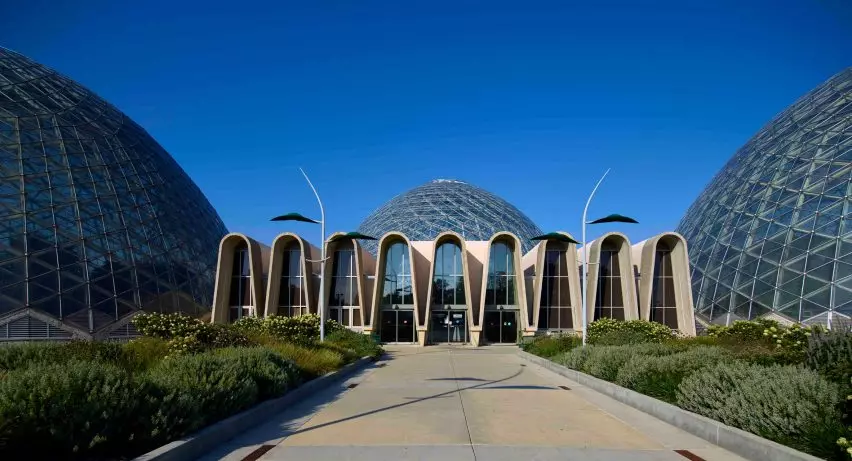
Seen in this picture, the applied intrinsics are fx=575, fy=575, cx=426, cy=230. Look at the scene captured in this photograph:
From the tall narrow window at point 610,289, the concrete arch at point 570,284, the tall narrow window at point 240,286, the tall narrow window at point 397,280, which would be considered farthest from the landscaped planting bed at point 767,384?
the tall narrow window at point 240,286

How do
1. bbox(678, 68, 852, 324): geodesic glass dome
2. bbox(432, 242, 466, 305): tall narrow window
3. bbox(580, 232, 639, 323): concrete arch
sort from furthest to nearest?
bbox(432, 242, 466, 305): tall narrow window < bbox(580, 232, 639, 323): concrete arch < bbox(678, 68, 852, 324): geodesic glass dome

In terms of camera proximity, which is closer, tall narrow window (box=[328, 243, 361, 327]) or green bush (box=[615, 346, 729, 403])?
green bush (box=[615, 346, 729, 403])

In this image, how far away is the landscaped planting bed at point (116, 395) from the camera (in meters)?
6.29

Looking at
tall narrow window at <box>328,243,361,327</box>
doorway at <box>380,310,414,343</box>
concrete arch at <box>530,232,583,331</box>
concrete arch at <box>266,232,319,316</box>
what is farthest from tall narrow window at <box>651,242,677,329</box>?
concrete arch at <box>266,232,319,316</box>

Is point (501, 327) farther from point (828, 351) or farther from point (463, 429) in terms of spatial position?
point (463, 429)

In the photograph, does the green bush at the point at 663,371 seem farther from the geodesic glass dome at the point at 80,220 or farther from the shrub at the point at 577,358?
the geodesic glass dome at the point at 80,220

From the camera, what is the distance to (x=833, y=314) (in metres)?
29.3

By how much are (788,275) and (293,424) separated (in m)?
31.4

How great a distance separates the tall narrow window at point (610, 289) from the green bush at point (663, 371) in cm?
2815

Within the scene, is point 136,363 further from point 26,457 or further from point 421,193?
point 421,193

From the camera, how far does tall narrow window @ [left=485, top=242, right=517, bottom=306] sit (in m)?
43.4

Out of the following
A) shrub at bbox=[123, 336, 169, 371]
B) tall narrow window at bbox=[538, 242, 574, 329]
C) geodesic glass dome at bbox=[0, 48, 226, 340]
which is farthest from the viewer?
tall narrow window at bbox=[538, 242, 574, 329]

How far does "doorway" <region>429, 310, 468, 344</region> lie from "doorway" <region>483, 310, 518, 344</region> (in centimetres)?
178

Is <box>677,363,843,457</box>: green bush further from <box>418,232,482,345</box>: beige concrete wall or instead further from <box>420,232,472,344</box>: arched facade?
<box>420,232,472,344</box>: arched facade
